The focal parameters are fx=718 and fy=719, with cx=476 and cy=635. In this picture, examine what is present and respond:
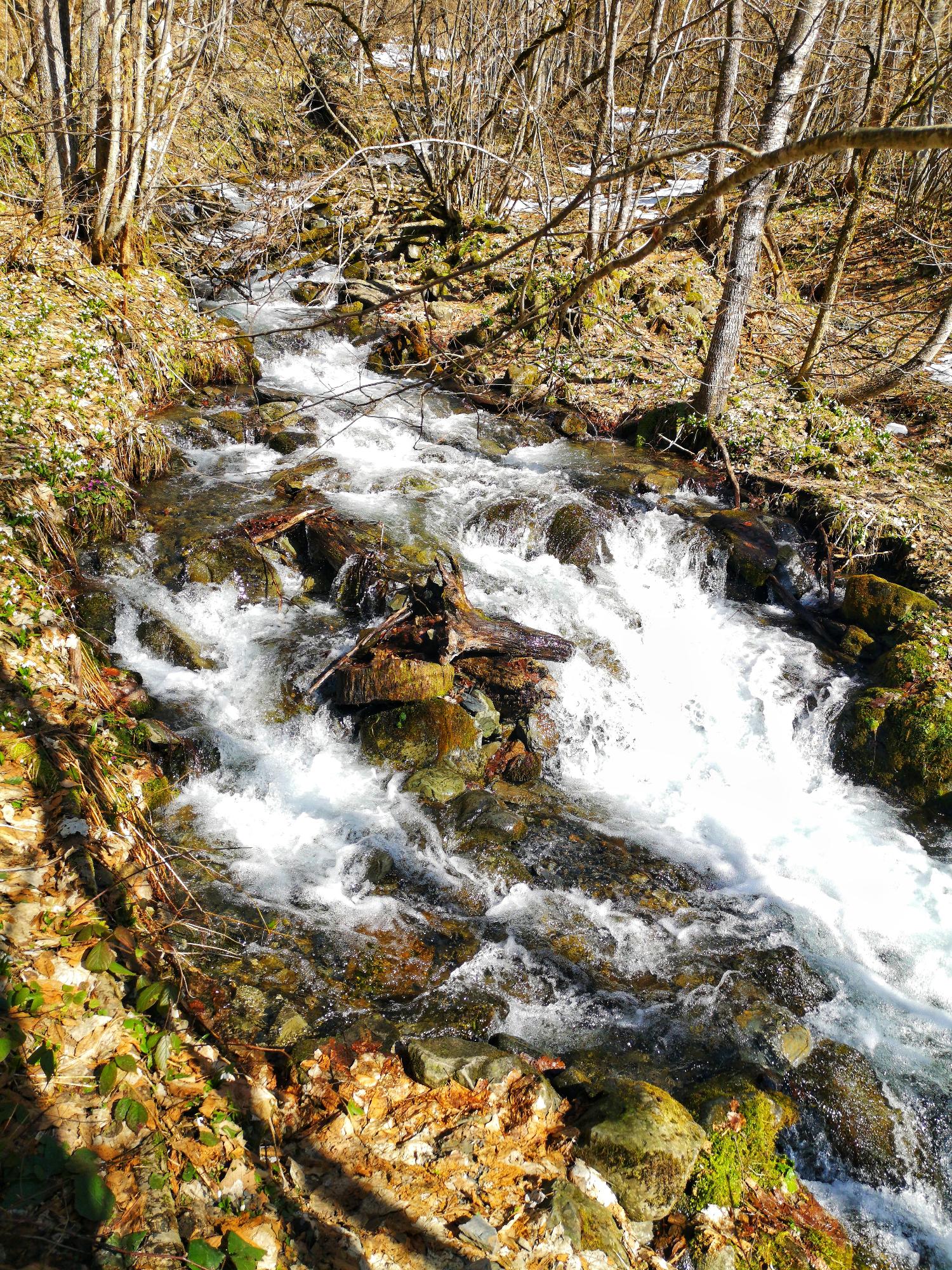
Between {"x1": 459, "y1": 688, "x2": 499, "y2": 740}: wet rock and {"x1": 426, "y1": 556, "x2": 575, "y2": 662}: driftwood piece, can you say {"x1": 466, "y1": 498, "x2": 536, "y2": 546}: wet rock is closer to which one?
{"x1": 426, "y1": 556, "x2": 575, "y2": 662}: driftwood piece

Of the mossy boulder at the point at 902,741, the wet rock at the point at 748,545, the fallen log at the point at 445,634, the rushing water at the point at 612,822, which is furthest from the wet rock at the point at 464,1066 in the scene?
the wet rock at the point at 748,545

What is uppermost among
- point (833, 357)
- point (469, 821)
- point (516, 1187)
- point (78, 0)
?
point (78, 0)

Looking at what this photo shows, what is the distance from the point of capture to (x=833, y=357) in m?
12.8

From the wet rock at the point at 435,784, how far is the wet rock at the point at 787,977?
8.39ft

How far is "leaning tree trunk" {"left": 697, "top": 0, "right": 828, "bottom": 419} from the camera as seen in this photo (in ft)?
23.6

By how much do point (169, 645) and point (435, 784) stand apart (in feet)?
9.80

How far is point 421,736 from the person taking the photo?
6.54 metres

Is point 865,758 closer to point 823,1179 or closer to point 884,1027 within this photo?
point 884,1027

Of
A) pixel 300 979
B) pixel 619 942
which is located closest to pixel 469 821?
pixel 619 942

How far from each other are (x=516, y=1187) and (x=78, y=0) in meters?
13.9

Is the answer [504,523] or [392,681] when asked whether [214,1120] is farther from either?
[504,523]

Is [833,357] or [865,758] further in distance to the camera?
[833,357]

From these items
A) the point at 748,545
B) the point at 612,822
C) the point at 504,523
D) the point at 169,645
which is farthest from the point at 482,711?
the point at 748,545

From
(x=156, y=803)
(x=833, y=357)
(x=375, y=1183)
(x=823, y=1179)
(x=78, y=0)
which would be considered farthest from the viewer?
(x=833, y=357)
